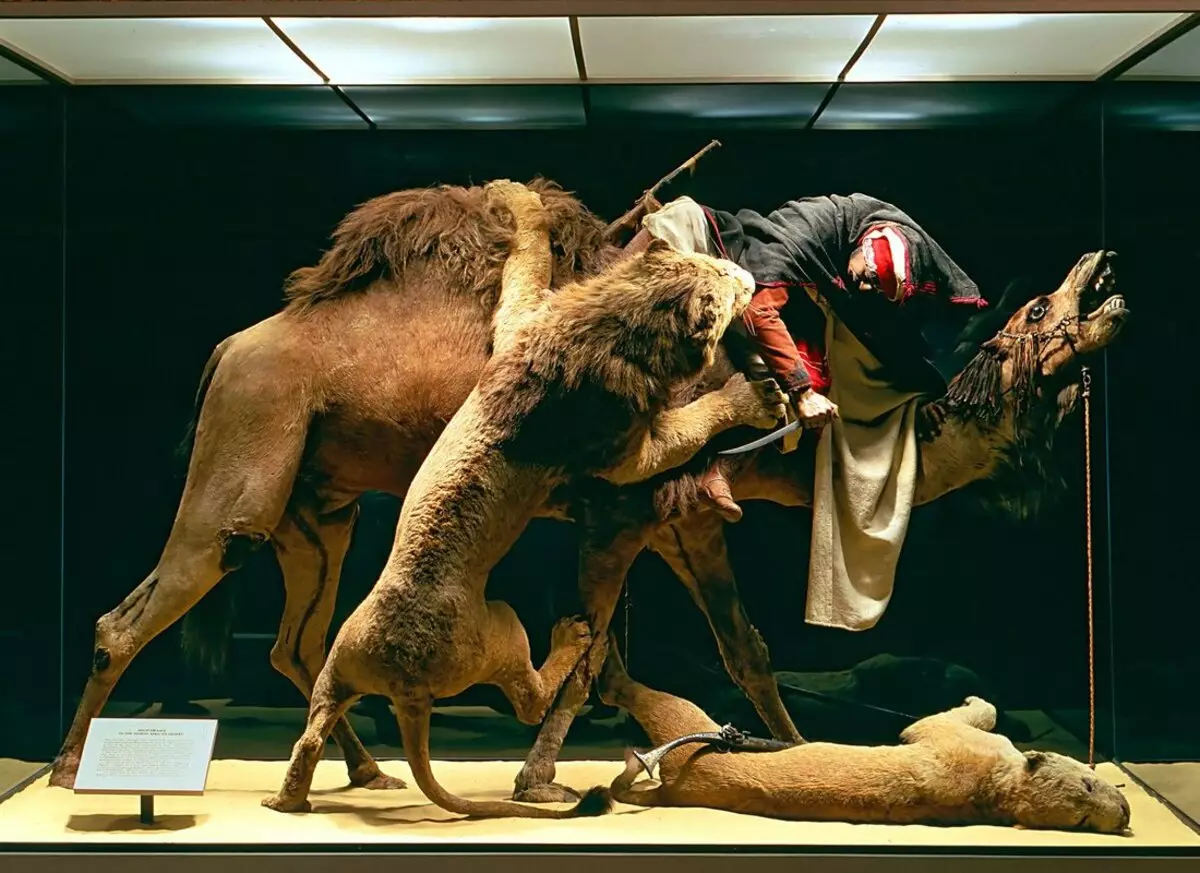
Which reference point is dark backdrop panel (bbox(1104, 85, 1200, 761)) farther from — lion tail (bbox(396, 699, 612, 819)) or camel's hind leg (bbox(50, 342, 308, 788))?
camel's hind leg (bbox(50, 342, 308, 788))

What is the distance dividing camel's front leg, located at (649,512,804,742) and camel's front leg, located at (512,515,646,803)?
0.37 ft

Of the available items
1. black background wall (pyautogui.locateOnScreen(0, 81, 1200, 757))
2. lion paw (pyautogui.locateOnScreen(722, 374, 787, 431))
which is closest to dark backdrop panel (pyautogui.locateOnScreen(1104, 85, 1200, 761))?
black background wall (pyautogui.locateOnScreen(0, 81, 1200, 757))

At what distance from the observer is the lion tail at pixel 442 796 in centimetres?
344

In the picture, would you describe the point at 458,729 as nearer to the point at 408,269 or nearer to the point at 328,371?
the point at 328,371

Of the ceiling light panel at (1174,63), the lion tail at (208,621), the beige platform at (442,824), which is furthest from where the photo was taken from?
the lion tail at (208,621)

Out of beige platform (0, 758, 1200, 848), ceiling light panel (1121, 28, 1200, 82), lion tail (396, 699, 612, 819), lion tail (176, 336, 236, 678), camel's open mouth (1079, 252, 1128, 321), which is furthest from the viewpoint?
lion tail (176, 336, 236, 678)

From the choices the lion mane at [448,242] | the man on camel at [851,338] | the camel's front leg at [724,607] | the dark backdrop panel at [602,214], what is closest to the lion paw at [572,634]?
the dark backdrop panel at [602,214]

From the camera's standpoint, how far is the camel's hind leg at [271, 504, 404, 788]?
3746 millimetres

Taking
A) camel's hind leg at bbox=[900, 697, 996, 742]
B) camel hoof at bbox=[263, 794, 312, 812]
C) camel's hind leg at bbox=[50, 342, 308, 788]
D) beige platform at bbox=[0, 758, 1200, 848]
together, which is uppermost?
camel's hind leg at bbox=[50, 342, 308, 788]

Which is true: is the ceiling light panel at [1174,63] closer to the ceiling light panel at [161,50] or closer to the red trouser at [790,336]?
the red trouser at [790,336]

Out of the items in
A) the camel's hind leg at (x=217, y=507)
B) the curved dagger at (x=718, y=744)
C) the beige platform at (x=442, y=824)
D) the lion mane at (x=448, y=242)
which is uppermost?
the lion mane at (x=448, y=242)

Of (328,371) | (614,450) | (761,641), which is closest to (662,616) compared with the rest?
(761,641)

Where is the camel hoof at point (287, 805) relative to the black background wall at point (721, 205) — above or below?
below

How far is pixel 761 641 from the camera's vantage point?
12.1 feet
